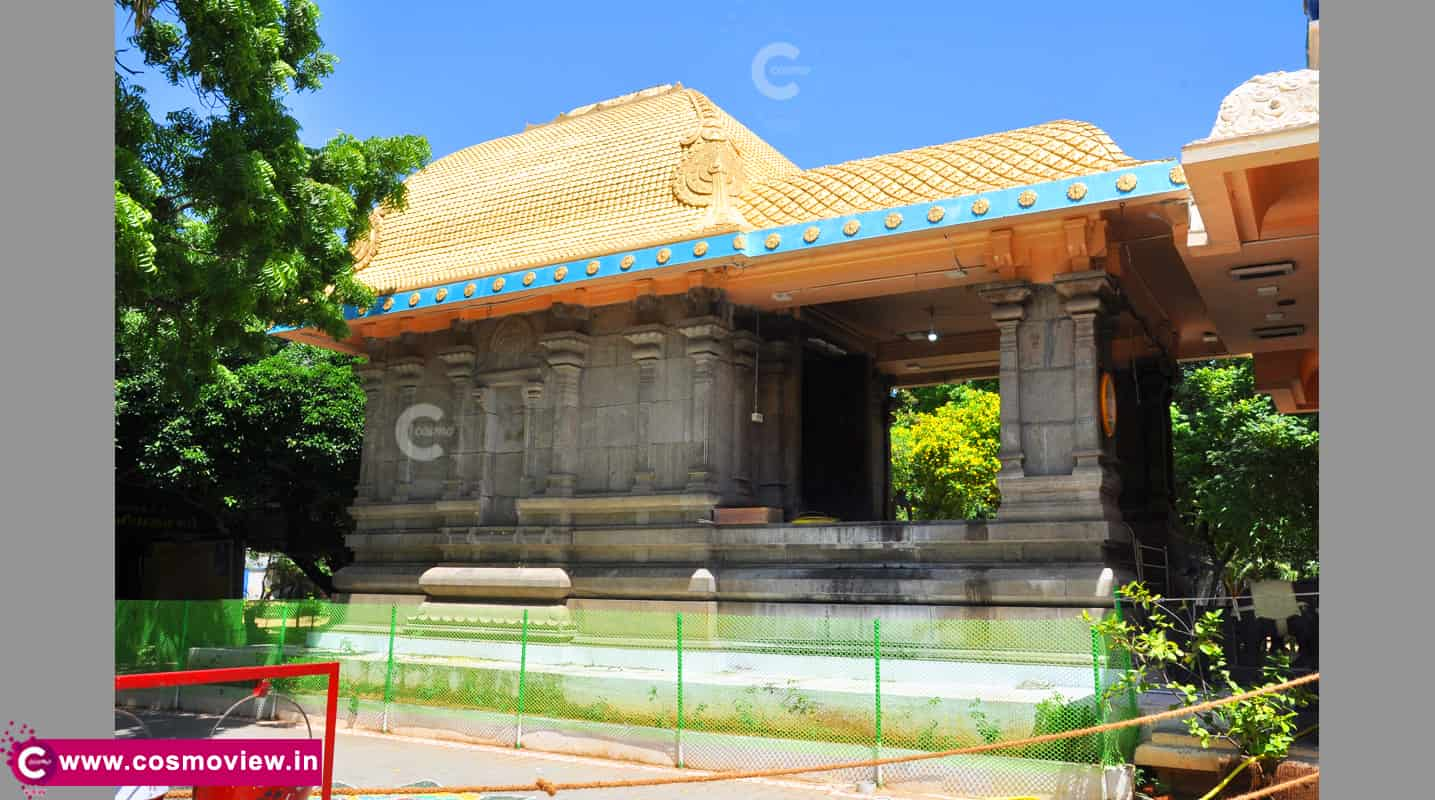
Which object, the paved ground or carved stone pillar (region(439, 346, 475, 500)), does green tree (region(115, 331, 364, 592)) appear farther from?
the paved ground

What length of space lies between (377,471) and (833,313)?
25.5 ft

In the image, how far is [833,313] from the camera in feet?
58.4

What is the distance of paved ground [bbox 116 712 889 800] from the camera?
33.0 ft

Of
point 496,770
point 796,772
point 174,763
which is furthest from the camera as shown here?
point 496,770

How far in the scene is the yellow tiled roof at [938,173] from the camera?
Result: 13.2 meters

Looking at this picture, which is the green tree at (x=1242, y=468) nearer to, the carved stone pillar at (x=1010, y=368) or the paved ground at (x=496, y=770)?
the carved stone pillar at (x=1010, y=368)

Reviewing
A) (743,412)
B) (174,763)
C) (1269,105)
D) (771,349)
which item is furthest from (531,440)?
(174,763)

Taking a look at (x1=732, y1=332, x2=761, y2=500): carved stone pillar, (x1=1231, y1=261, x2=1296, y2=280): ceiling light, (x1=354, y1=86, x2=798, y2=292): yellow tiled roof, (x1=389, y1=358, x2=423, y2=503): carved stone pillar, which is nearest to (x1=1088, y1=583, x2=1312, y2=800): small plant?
(x1=1231, y1=261, x2=1296, y2=280): ceiling light

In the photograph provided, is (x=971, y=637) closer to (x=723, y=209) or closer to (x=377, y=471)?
(x=723, y=209)

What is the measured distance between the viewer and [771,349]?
16406mm

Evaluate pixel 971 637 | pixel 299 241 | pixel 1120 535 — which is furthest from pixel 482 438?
pixel 1120 535

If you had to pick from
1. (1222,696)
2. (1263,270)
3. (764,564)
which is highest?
(1263,270)

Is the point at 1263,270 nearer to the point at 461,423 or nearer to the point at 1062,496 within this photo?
the point at 1062,496

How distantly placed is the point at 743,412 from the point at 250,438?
12551 mm
